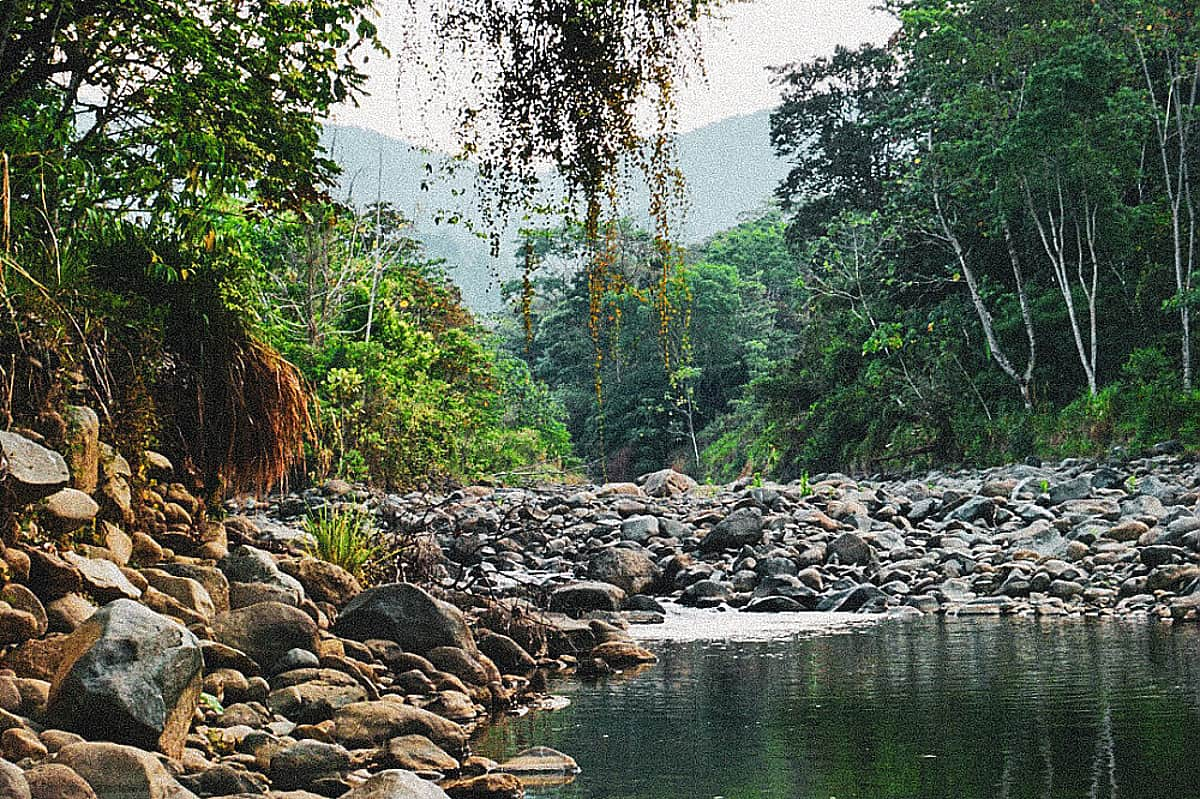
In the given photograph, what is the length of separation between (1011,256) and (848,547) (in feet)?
39.2

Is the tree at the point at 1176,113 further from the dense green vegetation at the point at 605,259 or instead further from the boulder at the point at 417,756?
the boulder at the point at 417,756

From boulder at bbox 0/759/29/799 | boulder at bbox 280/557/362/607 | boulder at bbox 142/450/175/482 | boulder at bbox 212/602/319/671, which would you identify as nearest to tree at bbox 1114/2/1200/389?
boulder at bbox 280/557/362/607

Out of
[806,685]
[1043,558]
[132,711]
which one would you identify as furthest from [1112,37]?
[132,711]

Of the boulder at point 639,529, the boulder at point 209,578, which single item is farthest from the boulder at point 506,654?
the boulder at point 639,529

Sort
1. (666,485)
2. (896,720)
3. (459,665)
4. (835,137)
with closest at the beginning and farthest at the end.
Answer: (896,720)
(459,665)
(666,485)
(835,137)

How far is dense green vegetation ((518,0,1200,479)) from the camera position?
19078 millimetres

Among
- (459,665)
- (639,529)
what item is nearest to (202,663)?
(459,665)

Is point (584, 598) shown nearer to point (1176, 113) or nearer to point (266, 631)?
point (266, 631)

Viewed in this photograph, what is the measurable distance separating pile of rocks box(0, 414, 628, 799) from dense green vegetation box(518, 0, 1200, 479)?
34.0 ft

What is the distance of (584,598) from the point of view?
9438 millimetres

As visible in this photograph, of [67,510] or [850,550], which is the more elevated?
[67,510]

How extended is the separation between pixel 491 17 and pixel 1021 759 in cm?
315

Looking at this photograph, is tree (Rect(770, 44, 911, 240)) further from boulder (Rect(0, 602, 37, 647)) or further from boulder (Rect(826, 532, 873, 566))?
boulder (Rect(0, 602, 37, 647))

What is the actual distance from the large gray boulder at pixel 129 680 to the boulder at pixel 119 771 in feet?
0.91
